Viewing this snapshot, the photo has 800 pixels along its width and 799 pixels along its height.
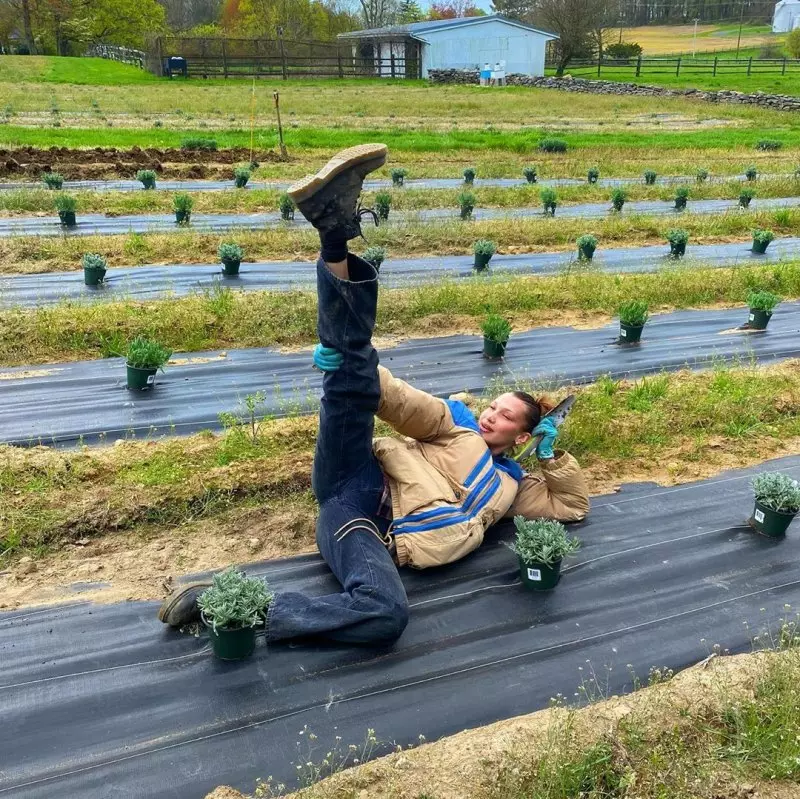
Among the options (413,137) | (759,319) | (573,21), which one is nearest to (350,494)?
(759,319)

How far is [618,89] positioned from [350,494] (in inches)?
1881

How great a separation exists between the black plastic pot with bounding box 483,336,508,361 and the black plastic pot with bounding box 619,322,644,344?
1.32 metres

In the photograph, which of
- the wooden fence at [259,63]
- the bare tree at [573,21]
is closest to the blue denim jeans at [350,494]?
the wooden fence at [259,63]

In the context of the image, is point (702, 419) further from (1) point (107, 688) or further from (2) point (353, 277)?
(1) point (107, 688)

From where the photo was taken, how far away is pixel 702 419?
19.7 ft

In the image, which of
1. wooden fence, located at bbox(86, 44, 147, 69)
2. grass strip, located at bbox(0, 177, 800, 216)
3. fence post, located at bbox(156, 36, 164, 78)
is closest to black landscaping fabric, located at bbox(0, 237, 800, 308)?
grass strip, located at bbox(0, 177, 800, 216)

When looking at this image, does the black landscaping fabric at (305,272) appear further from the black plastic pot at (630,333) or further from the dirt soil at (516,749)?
the dirt soil at (516,749)

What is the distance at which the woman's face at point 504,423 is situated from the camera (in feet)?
13.1

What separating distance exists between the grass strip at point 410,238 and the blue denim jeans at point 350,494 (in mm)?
7154

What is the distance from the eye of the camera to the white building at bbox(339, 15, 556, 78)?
5162cm

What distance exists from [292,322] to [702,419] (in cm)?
404

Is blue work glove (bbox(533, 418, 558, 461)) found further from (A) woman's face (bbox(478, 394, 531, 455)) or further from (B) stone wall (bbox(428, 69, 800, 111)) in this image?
(B) stone wall (bbox(428, 69, 800, 111))

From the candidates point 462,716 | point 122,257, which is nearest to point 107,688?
point 462,716

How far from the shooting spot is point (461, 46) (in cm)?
5250
